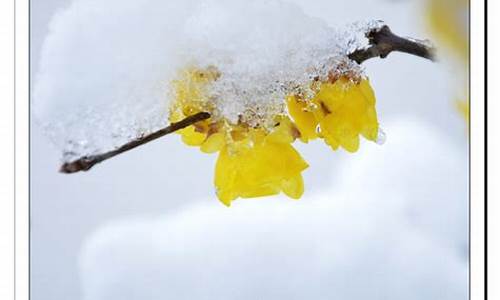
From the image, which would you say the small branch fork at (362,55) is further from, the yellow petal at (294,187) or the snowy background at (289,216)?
the yellow petal at (294,187)

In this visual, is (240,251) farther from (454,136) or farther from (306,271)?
(454,136)

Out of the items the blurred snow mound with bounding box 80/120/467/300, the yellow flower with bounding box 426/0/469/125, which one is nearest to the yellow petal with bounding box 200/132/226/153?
the blurred snow mound with bounding box 80/120/467/300

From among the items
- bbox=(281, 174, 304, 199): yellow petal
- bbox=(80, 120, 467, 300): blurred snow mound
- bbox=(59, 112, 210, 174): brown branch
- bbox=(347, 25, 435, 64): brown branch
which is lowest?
bbox=(80, 120, 467, 300): blurred snow mound

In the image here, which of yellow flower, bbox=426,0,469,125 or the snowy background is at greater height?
yellow flower, bbox=426,0,469,125

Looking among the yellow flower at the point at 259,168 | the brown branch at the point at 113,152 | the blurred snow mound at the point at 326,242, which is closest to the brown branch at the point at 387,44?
the blurred snow mound at the point at 326,242

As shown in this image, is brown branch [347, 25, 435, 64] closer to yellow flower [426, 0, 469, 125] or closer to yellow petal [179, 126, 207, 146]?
yellow flower [426, 0, 469, 125]
